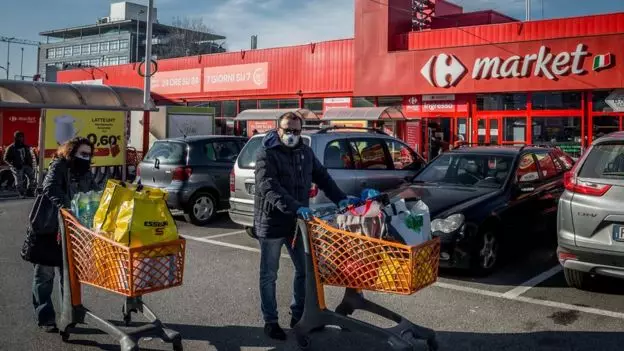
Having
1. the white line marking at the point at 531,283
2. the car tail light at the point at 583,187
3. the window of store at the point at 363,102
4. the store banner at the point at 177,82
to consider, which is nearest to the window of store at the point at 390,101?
the window of store at the point at 363,102

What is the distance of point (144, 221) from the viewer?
4.21 m

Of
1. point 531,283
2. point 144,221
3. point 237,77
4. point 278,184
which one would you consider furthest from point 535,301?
point 237,77

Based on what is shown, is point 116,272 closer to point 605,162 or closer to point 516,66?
point 605,162

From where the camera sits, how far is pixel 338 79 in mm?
25609

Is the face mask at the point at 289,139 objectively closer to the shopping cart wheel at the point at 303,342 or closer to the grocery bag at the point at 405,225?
the grocery bag at the point at 405,225

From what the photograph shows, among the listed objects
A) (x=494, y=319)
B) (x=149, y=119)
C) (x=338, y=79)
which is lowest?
(x=494, y=319)

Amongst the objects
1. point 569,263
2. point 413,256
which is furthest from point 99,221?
point 569,263

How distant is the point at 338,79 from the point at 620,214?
20.7 m

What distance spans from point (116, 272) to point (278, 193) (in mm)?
1323

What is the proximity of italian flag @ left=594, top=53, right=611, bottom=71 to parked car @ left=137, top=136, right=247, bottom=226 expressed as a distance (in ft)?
43.1

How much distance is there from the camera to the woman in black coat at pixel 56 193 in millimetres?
4867

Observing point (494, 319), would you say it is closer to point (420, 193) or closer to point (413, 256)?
point (413, 256)

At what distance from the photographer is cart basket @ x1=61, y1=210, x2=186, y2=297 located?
4125 mm

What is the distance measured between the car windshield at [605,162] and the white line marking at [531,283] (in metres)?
1.43
